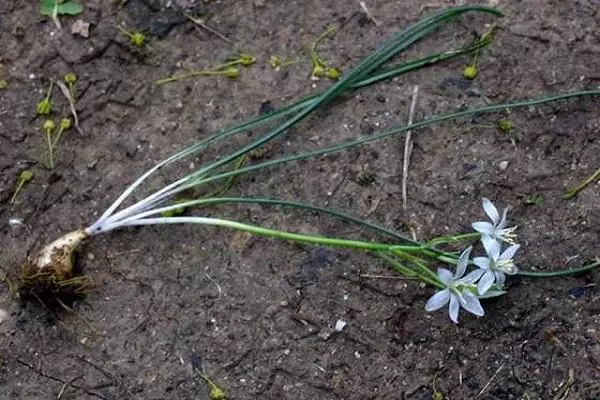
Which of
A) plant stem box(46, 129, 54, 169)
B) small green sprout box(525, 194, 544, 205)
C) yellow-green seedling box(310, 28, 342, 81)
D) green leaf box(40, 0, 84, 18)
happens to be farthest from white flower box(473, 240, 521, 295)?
green leaf box(40, 0, 84, 18)

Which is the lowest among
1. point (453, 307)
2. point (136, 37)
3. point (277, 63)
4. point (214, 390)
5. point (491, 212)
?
point (214, 390)

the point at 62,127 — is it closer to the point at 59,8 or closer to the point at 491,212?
the point at 59,8

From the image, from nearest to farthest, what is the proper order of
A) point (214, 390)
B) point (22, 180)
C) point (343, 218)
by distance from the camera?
point (214, 390)
point (343, 218)
point (22, 180)

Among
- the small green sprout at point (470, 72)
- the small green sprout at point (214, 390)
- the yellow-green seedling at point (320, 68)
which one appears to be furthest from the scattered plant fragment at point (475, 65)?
the small green sprout at point (214, 390)

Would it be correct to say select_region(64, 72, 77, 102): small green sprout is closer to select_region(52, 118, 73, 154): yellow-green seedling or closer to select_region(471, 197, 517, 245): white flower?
select_region(52, 118, 73, 154): yellow-green seedling

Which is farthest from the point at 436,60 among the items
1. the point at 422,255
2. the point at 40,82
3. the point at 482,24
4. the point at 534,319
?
the point at 40,82

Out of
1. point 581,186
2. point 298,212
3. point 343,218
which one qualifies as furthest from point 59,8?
point 581,186

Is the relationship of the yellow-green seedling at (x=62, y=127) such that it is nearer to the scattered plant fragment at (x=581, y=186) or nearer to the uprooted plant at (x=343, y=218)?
the uprooted plant at (x=343, y=218)

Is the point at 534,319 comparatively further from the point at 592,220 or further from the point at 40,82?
the point at 40,82
